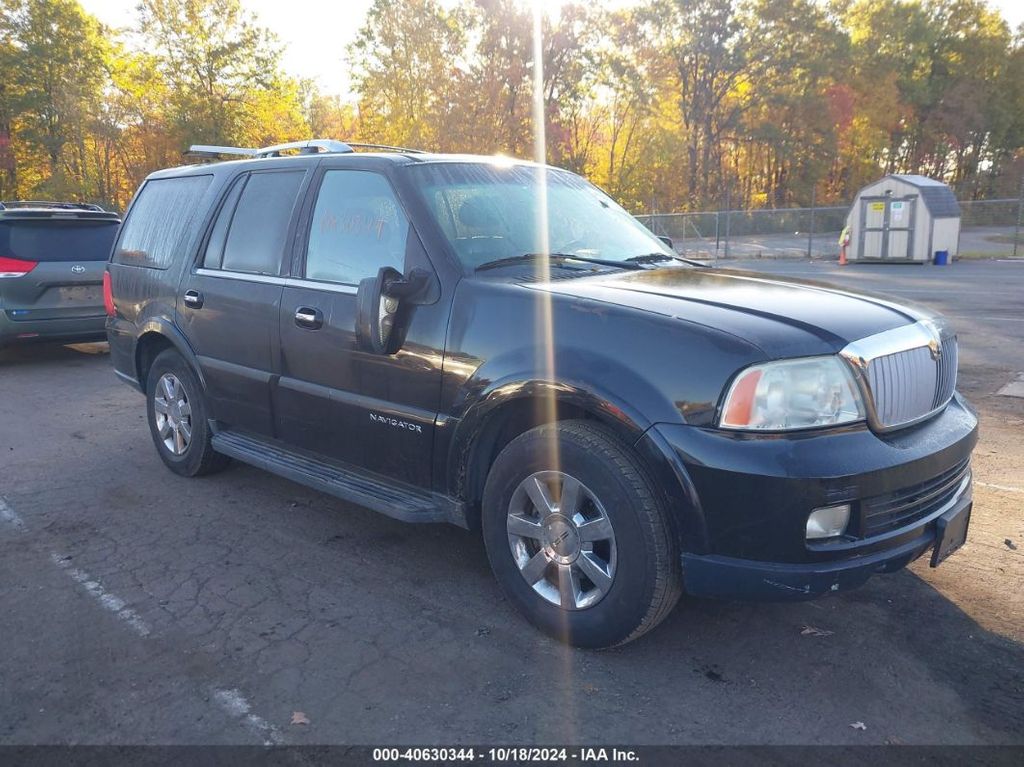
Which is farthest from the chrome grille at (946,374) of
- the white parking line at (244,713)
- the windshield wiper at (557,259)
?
the white parking line at (244,713)

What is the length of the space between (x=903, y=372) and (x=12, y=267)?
29.4ft

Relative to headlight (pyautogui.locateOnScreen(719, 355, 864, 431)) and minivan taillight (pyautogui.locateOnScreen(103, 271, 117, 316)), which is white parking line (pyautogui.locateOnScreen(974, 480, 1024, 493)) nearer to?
headlight (pyautogui.locateOnScreen(719, 355, 864, 431))

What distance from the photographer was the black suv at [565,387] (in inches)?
105

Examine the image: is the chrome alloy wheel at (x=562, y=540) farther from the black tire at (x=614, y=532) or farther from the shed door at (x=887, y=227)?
the shed door at (x=887, y=227)

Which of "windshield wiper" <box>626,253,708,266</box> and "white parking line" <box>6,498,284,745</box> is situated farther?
"windshield wiper" <box>626,253,708,266</box>

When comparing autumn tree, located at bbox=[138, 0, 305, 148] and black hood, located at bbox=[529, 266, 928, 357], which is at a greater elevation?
autumn tree, located at bbox=[138, 0, 305, 148]

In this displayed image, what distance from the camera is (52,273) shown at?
8766 millimetres

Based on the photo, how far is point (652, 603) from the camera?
283 centimetres

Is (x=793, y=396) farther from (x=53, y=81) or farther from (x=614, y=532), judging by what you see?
(x=53, y=81)

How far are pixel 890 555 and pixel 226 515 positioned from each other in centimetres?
350

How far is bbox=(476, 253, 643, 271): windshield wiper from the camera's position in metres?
3.55

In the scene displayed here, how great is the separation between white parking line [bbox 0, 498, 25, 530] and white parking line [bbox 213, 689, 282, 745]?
2.37 metres

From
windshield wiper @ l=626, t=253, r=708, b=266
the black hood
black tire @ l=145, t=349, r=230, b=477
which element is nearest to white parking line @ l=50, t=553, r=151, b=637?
black tire @ l=145, t=349, r=230, b=477

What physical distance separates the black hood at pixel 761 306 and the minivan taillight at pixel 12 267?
300 inches
